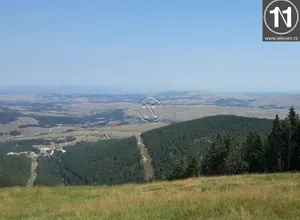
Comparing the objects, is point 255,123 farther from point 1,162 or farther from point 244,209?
point 244,209

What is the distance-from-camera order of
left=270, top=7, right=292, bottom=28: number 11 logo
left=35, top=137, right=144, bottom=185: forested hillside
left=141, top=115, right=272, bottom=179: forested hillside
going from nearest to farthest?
left=270, top=7, right=292, bottom=28: number 11 logo → left=35, top=137, right=144, bottom=185: forested hillside → left=141, top=115, right=272, bottom=179: forested hillside

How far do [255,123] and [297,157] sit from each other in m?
123

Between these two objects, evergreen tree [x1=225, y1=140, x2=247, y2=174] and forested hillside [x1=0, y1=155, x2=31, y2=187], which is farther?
forested hillside [x1=0, y1=155, x2=31, y2=187]

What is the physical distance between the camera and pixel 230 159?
79438 millimetres

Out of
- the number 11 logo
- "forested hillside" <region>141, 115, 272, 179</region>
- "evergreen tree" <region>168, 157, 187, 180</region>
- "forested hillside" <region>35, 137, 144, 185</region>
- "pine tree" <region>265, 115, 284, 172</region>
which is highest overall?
the number 11 logo

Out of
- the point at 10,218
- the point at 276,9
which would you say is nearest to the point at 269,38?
the point at 276,9

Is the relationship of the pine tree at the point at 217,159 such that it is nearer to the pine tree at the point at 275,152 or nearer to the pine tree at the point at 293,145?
the pine tree at the point at 275,152

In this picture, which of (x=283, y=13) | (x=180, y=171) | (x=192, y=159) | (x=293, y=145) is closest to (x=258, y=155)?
(x=293, y=145)

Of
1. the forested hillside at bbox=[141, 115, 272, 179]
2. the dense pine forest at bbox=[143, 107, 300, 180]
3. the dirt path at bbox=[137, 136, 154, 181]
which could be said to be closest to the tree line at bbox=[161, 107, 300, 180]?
the dense pine forest at bbox=[143, 107, 300, 180]

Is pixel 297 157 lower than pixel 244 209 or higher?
lower

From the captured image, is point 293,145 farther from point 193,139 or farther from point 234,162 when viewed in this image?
point 193,139

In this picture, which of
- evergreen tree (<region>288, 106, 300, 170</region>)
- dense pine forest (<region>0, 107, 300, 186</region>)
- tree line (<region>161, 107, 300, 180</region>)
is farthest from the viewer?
dense pine forest (<region>0, 107, 300, 186</region>)

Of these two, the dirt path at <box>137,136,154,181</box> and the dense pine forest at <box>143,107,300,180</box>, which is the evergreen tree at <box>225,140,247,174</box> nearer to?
the dense pine forest at <box>143,107,300,180</box>

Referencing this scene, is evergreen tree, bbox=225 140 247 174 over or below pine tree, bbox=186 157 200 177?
over
